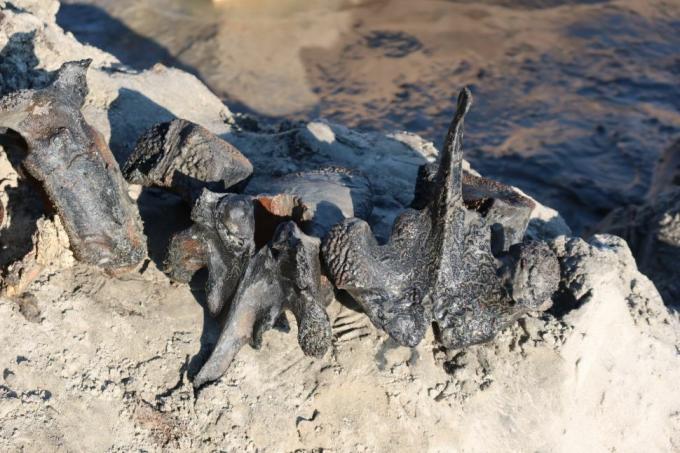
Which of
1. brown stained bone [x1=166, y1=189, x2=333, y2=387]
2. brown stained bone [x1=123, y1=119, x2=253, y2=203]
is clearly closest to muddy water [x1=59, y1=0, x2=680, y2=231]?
brown stained bone [x1=123, y1=119, x2=253, y2=203]

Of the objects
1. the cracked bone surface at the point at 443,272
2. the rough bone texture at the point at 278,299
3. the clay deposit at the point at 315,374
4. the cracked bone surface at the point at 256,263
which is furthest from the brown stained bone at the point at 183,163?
the cracked bone surface at the point at 443,272

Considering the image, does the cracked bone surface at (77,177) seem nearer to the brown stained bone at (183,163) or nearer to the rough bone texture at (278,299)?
the brown stained bone at (183,163)

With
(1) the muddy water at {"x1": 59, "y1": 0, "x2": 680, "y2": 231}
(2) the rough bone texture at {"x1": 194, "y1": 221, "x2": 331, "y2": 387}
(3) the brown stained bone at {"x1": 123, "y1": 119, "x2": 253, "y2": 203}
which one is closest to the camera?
(2) the rough bone texture at {"x1": 194, "y1": 221, "x2": 331, "y2": 387}

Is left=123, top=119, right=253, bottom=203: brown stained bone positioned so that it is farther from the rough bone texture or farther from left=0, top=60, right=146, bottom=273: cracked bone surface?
the rough bone texture

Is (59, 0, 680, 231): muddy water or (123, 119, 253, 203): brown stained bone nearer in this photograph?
(123, 119, 253, 203): brown stained bone

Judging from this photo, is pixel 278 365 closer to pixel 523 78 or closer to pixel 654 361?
pixel 654 361

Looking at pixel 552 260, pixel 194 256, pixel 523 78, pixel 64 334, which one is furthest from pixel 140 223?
pixel 523 78

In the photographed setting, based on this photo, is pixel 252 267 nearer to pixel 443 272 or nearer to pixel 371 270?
pixel 371 270

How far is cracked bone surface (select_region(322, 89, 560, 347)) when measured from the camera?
292cm

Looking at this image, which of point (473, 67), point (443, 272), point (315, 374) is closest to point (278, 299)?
point (315, 374)

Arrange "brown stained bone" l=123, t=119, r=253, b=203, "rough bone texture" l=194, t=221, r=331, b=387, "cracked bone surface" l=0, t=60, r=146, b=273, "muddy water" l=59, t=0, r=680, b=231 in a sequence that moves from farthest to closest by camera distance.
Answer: "muddy water" l=59, t=0, r=680, b=231
"brown stained bone" l=123, t=119, r=253, b=203
"cracked bone surface" l=0, t=60, r=146, b=273
"rough bone texture" l=194, t=221, r=331, b=387

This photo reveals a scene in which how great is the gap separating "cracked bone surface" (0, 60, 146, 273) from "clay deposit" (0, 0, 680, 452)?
0.54 ft

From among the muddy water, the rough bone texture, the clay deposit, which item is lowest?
the muddy water

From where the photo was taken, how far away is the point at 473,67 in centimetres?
891
